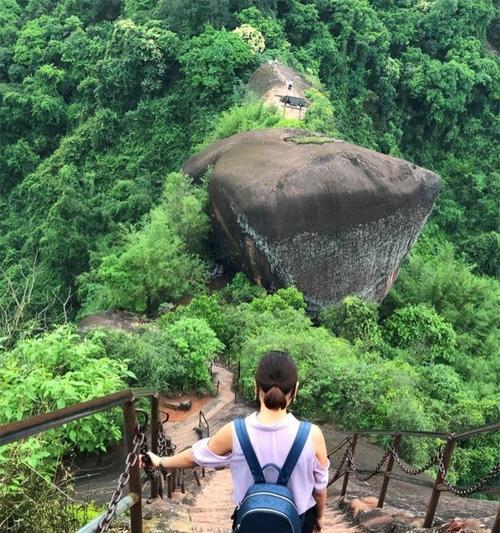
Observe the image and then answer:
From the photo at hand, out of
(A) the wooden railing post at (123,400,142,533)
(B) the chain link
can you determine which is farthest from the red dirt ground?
(A) the wooden railing post at (123,400,142,533)

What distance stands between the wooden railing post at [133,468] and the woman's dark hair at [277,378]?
2.37ft

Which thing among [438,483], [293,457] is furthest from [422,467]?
[293,457]

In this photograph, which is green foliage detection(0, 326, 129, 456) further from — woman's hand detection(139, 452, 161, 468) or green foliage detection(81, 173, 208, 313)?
green foliage detection(81, 173, 208, 313)

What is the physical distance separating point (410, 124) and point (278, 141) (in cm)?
1543

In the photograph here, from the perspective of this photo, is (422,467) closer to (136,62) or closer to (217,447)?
(217,447)

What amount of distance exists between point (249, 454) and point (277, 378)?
0.37 metres

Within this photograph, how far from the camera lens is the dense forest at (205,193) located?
458 inches

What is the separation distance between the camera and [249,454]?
106 inches

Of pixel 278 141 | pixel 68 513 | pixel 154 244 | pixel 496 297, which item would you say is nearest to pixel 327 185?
pixel 278 141

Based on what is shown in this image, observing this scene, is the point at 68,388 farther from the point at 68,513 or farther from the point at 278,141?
the point at 278,141

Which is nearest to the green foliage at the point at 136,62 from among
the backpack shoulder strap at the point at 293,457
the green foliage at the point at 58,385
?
the green foliage at the point at 58,385

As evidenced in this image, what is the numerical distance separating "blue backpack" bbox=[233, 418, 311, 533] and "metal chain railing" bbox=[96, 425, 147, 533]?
538 millimetres

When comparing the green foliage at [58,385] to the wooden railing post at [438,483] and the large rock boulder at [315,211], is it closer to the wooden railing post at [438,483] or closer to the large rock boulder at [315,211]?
the wooden railing post at [438,483]

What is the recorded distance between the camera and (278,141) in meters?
18.5
